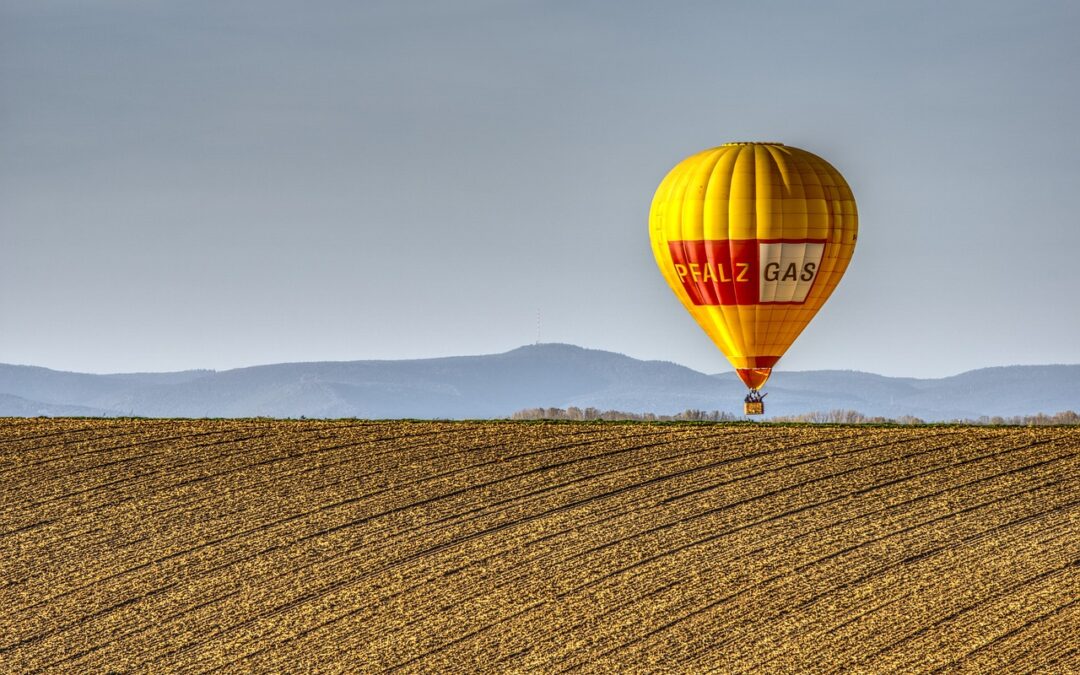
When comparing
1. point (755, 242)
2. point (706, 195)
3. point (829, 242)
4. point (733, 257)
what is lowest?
point (733, 257)

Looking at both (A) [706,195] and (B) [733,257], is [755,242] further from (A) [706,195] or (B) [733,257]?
(A) [706,195]

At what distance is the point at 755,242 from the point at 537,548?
14.4m

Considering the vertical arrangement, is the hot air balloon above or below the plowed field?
above

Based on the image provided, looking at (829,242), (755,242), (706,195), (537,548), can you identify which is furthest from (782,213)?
(537,548)

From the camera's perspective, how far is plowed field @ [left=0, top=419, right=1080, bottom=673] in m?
24.2

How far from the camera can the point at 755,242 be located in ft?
132

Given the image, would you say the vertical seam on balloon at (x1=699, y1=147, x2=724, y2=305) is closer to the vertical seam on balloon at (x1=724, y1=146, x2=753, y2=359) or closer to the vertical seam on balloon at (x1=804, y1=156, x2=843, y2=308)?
the vertical seam on balloon at (x1=724, y1=146, x2=753, y2=359)

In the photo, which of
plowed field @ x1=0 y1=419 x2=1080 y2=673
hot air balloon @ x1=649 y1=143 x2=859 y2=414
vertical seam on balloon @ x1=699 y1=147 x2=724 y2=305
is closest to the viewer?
plowed field @ x1=0 y1=419 x2=1080 y2=673

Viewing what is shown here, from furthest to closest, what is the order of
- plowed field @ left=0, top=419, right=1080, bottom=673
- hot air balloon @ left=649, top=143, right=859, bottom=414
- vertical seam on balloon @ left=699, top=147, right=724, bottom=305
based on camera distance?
vertical seam on balloon @ left=699, top=147, right=724, bottom=305, hot air balloon @ left=649, top=143, right=859, bottom=414, plowed field @ left=0, top=419, right=1080, bottom=673

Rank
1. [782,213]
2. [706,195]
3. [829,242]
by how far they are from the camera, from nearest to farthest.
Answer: [782,213]
[706,195]
[829,242]

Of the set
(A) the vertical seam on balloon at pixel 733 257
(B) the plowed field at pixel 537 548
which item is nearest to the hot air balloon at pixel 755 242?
(A) the vertical seam on balloon at pixel 733 257

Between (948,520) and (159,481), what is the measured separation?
45.3 feet

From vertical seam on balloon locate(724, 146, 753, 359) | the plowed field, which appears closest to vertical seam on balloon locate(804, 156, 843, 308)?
vertical seam on balloon locate(724, 146, 753, 359)

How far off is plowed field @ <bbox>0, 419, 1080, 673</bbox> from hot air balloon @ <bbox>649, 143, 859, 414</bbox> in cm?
671
